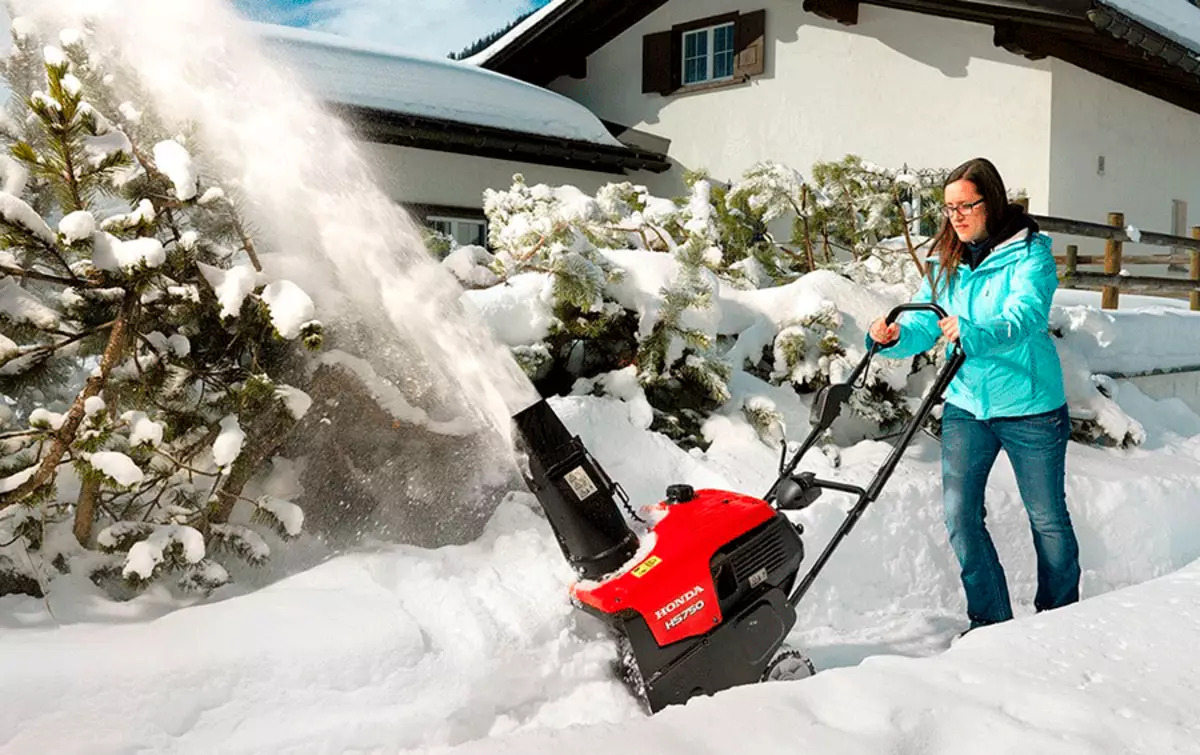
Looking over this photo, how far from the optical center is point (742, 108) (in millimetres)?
13570

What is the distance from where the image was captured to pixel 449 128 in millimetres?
10234

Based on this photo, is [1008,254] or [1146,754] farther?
[1008,254]

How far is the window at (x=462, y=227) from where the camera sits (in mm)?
11266

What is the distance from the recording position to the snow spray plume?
9.82 feet

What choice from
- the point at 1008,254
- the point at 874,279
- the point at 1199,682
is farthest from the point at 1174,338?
the point at 1199,682

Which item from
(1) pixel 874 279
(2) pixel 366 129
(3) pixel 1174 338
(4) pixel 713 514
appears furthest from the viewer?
(2) pixel 366 129

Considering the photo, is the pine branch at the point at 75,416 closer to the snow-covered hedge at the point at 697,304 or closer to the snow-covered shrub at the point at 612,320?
the snow-covered hedge at the point at 697,304

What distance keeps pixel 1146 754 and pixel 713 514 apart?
47.4 inches

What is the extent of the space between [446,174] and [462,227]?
2.41 feet

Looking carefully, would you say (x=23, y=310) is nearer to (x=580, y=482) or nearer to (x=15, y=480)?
(x=15, y=480)

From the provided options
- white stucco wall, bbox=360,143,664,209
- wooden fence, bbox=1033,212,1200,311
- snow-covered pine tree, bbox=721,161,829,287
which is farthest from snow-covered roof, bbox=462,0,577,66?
snow-covered pine tree, bbox=721,161,829,287

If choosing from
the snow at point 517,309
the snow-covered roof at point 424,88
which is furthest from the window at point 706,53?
the snow at point 517,309

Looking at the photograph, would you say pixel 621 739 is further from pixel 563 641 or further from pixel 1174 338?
pixel 1174 338

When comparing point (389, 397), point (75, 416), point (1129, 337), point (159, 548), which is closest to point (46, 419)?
point (75, 416)
